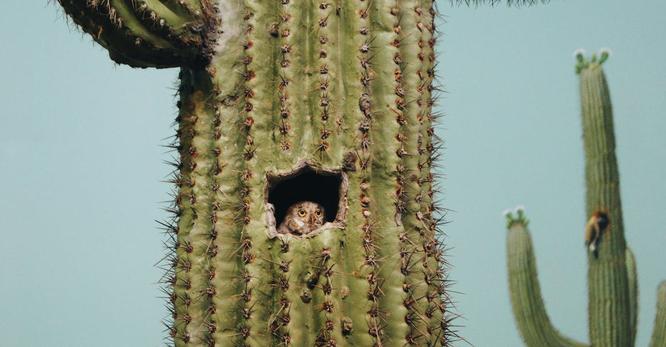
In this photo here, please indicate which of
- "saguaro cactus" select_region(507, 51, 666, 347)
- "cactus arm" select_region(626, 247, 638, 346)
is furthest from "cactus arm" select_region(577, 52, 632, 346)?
"cactus arm" select_region(626, 247, 638, 346)

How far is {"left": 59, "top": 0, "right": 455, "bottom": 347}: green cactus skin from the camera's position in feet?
12.9

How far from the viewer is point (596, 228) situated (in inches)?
370

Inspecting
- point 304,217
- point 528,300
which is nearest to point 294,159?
point 304,217

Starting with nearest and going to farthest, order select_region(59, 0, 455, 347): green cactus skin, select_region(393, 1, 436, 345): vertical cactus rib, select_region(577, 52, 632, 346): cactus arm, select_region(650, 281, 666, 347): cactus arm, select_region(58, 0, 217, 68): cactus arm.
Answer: select_region(59, 0, 455, 347): green cactus skin < select_region(393, 1, 436, 345): vertical cactus rib < select_region(58, 0, 217, 68): cactus arm < select_region(577, 52, 632, 346): cactus arm < select_region(650, 281, 666, 347): cactus arm

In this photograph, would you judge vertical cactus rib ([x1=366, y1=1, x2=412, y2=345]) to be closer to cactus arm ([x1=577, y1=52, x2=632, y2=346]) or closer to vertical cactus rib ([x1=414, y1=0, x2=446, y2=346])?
vertical cactus rib ([x1=414, y1=0, x2=446, y2=346])

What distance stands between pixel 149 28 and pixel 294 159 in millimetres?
858

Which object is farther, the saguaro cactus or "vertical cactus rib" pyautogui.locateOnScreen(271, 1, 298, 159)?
the saguaro cactus

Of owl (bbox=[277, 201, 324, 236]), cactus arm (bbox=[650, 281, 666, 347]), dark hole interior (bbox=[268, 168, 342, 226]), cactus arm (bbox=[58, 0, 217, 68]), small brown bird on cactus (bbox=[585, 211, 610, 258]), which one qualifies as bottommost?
owl (bbox=[277, 201, 324, 236])

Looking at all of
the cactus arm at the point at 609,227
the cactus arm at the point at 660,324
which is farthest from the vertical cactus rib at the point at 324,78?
the cactus arm at the point at 660,324

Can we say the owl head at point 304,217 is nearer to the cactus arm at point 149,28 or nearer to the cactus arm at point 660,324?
the cactus arm at point 149,28

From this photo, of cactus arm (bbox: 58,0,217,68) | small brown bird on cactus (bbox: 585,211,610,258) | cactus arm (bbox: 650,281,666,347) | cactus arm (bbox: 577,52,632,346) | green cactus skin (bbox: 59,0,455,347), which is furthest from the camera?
cactus arm (bbox: 650,281,666,347)

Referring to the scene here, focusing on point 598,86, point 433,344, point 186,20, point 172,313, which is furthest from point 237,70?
point 598,86

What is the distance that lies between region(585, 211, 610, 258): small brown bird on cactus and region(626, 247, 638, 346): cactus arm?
1.71ft

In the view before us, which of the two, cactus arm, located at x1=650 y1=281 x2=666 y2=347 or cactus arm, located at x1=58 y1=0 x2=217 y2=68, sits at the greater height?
cactus arm, located at x1=58 y1=0 x2=217 y2=68
